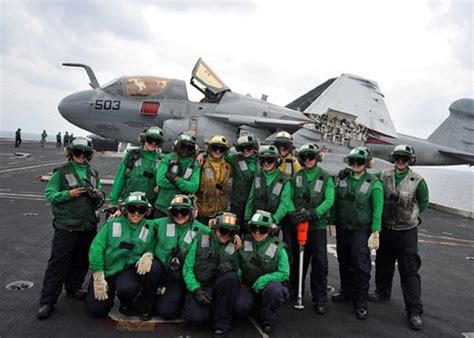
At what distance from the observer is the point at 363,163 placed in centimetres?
504

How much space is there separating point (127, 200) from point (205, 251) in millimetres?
1112

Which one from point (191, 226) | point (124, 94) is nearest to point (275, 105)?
point (124, 94)

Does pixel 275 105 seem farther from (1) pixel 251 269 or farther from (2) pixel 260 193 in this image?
(1) pixel 251 269

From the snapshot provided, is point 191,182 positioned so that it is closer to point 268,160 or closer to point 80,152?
point 268,160

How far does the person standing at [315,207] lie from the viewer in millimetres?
4906

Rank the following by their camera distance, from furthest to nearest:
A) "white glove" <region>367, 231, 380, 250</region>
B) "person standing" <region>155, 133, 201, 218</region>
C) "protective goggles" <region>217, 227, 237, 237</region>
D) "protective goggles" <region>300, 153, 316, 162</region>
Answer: "protective goggles" <region>300, 153, 316, 162</region> < "person standing" <region>155, 133, 201, 218</region> < "white glove" <region>367, 231, 380, 250</region> < "protective goggles" <region>217, 227, 237, 237</region>

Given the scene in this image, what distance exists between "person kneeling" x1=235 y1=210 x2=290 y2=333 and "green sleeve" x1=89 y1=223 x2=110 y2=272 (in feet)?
5.33

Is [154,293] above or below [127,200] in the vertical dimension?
below

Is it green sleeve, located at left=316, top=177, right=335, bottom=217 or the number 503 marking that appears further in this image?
the number 503 marking

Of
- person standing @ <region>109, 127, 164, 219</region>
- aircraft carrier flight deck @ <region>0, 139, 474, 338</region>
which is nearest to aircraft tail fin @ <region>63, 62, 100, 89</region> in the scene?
aircraft carrier flight deck @ <region>0, 139, 474, 338</region>

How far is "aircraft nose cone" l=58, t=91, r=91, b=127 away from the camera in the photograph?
14.0 metres

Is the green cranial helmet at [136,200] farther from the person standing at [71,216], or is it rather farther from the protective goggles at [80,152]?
the protective goggles at [80,152]

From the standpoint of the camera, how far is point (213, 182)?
5.30 metres

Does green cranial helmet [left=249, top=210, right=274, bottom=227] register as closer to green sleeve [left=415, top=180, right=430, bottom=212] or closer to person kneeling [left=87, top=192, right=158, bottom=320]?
person kneeling [left=87, top=192, right=158, bottom=320]
